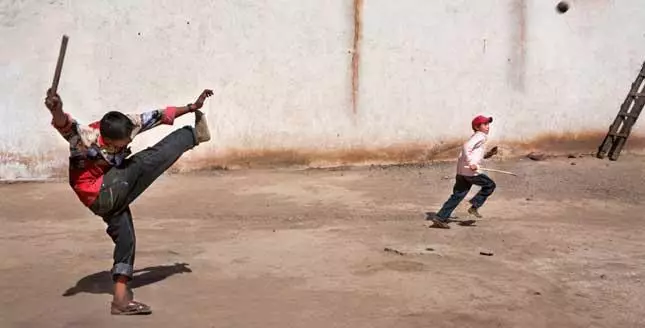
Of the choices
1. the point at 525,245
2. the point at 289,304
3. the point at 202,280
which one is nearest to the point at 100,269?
the point at 202,280

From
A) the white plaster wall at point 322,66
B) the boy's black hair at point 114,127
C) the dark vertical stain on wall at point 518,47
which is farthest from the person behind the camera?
the dark vertical stain on wall at point 518,47

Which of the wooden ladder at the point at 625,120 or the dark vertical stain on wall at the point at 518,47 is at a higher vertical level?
the dark vertical stain on wall at the point at 518,47

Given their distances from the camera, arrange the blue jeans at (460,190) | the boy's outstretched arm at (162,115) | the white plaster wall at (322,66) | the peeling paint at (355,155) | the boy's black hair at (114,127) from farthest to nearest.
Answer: the peeling paint at (355,155), the white plaster wall at (322,66), the blue jeans at (460,190), the boy's outstretched arm at (162,115), the boy's black hair at (114,127)

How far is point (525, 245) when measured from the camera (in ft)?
18.5

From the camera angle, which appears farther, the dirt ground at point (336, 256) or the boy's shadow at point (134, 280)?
the boy's shadow at point (134, 280)

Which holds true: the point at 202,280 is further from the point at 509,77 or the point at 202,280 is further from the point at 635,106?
the point at 635,106

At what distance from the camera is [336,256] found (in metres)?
5.29

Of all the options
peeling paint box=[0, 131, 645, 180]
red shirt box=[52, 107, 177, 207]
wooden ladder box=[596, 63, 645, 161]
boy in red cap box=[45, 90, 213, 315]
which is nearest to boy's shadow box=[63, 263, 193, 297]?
boy in red cap box=[45, 90, 213, 315]

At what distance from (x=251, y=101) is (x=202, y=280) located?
15.6ft

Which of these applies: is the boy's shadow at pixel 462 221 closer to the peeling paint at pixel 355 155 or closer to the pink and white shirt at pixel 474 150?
the pink and white shirt at pixel 474 150

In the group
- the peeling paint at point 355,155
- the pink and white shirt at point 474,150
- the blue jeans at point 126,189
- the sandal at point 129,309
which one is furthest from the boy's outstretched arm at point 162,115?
the peeling paint at point 355,155

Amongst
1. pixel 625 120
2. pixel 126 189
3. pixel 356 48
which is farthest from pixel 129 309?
pixel 625 120

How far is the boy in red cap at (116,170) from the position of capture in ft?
13.1

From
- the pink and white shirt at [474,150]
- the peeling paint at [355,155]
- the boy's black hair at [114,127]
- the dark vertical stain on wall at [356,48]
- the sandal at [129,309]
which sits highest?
the dark vertical stain on wall at [356,48]
